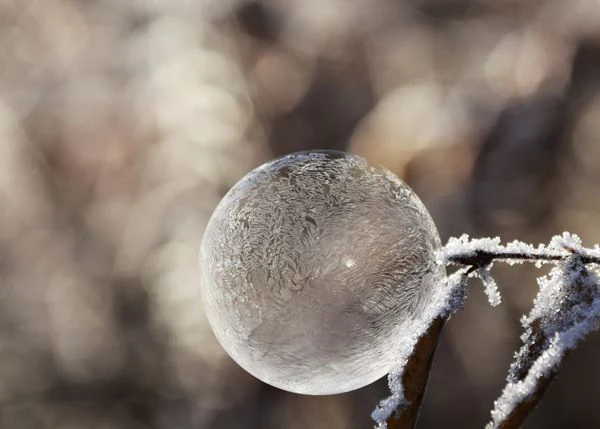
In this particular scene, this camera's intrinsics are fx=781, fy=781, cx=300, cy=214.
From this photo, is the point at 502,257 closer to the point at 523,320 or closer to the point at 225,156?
the point at 523,320

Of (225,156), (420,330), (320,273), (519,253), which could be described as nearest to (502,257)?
(519,253)

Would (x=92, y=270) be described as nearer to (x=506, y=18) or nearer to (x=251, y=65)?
(x=251, y=65)

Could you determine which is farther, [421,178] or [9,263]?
[9,263]

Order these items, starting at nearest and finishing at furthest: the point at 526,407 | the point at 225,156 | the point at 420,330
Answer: the point at 526,407 < the point at 420,330 < the point at 225,156

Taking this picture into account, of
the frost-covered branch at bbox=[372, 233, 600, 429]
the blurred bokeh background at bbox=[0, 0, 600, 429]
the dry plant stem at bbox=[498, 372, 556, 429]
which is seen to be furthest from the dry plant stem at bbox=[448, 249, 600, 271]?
the blurred bokeh background at bbox=[0, 0, 600, 429]

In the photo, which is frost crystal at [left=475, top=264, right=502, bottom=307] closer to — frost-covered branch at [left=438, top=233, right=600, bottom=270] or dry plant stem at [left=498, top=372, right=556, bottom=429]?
frost-covered branch at [left=438, top=233, right=600, bottom=270]

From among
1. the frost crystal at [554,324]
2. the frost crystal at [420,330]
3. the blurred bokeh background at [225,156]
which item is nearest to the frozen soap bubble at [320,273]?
the frost crystal at [420,330]

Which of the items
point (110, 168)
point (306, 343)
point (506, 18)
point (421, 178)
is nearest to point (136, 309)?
point (110, 168)
